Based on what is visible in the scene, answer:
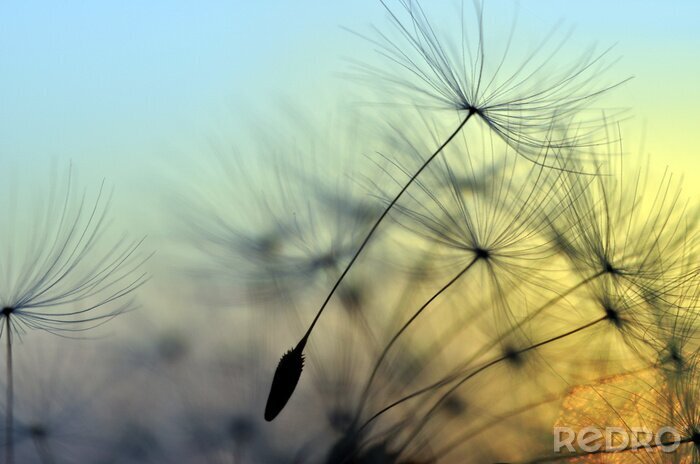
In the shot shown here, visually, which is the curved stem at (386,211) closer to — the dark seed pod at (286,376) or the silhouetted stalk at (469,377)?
the dark seed pod at (286,376)

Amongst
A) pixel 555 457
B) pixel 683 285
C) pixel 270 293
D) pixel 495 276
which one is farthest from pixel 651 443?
pixel 270 293

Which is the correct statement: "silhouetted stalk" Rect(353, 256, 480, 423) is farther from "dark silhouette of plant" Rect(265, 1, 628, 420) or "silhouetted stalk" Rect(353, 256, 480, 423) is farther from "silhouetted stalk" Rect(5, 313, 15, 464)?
"silhouetted stalk" Rect(5, 313, 15, 464)

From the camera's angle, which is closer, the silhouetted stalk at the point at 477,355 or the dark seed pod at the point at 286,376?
the dark seed pod at the point at 286,376

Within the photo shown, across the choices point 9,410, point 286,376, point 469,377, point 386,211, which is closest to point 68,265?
point 9,410

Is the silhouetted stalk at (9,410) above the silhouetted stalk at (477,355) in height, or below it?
below

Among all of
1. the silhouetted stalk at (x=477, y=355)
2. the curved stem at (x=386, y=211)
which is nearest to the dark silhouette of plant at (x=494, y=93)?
the curved stem at (x=386, y=211)

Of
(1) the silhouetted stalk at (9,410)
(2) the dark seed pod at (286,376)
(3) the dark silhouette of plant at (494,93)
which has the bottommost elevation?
(1) the silhouetted stalk at (9,410)

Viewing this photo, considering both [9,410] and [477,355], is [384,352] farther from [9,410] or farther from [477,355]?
[9,410]

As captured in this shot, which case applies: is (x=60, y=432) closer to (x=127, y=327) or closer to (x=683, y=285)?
(x=127, y=327)
